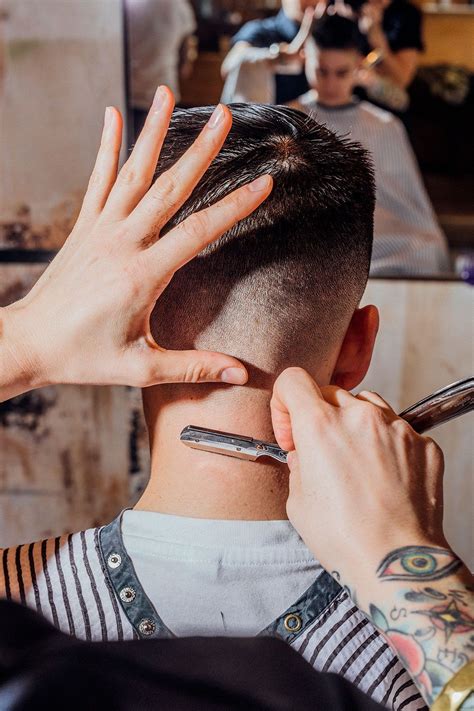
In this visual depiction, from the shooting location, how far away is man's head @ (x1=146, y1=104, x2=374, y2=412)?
3.17ft

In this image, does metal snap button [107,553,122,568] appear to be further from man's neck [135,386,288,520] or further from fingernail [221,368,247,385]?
fingernail [221,368,247,385]

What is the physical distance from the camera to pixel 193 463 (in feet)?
3.19

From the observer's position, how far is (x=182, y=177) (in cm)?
84

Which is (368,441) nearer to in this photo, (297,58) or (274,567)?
(274,567)

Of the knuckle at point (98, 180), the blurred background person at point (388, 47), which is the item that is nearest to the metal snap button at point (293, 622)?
the knuckle at point (98, 180)

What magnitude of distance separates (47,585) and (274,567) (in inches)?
11.3

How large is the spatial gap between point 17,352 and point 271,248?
33 cm

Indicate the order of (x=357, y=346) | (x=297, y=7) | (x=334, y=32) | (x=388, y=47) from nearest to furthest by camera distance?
1. (x=357, y=346)
2. (x=334, y=32)
3. (x=297, y=7)
4. (x=388, y=47)

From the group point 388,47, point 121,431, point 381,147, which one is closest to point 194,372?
point 121,431

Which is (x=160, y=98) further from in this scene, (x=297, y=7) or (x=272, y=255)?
(x=297, y=7)

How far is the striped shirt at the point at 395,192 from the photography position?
9.38ft

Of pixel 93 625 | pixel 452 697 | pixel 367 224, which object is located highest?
pixel 367 224

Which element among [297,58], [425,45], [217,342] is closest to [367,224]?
[217,342]

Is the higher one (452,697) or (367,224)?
(367,224)
